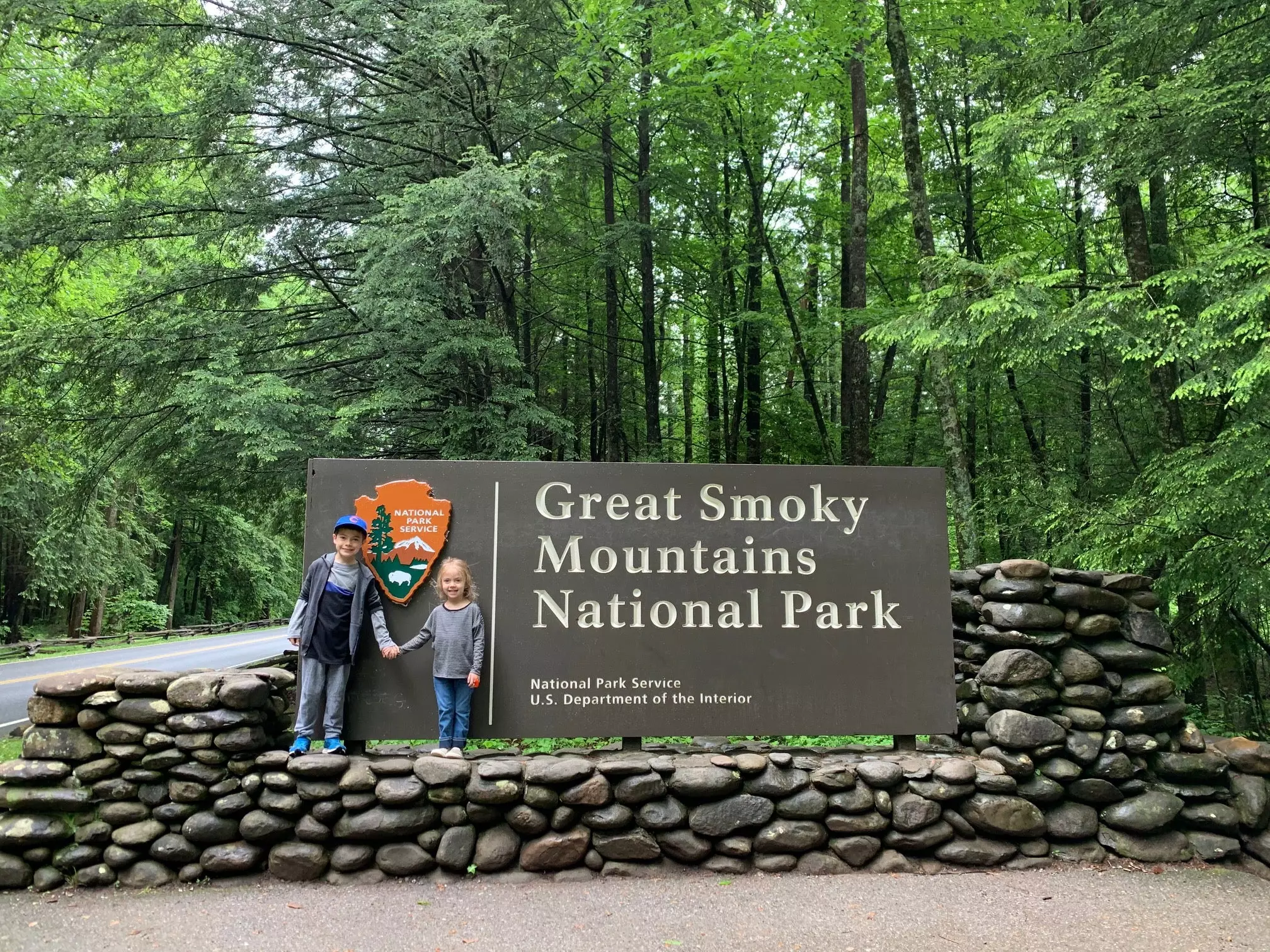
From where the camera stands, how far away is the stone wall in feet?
12.9

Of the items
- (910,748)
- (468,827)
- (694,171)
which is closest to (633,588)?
(468,827)

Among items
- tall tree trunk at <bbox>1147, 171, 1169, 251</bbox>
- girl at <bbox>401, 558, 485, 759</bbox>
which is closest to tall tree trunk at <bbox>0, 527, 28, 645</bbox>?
girl at <bbox>401, 558, 485, 759</bbox>

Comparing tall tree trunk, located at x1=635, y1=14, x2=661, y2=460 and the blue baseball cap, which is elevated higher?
tall tree trunk, located at x1=635, y1=14, x2=661, y2=460

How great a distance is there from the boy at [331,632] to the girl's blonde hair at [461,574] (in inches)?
14.1

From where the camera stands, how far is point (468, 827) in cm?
403

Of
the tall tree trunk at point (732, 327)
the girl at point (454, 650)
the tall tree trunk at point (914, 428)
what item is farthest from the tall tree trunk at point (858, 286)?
the girl at point (454, 650)

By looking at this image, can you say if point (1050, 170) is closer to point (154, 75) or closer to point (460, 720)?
point (460, 720)

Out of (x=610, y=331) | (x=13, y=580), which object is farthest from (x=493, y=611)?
(x=13, y=580)

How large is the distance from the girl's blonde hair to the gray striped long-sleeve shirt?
0.08m

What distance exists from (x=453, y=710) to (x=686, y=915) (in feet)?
5.51

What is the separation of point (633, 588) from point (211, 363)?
18.8ft

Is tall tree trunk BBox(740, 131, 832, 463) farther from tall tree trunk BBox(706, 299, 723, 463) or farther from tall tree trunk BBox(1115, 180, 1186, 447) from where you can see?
tall tree trunk BBox(1115, 180, 1186, 447)

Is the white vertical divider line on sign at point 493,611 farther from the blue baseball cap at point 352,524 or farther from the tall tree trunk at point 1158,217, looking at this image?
the tall tree trunk at point 1158,217

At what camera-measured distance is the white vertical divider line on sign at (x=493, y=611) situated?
4484mm
